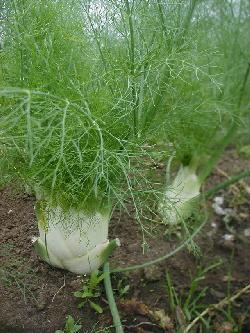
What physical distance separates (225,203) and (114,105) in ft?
2.63

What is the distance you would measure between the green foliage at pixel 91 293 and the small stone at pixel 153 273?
16 centimetres

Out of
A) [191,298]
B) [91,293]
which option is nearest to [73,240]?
[91,293]

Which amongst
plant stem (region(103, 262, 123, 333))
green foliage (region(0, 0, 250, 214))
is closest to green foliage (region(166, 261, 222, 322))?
plant stem (region(103, 262, 123, 333))

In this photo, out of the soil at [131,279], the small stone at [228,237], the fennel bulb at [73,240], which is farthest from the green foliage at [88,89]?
the small stone at [228,237]

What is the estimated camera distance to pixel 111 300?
1.20m

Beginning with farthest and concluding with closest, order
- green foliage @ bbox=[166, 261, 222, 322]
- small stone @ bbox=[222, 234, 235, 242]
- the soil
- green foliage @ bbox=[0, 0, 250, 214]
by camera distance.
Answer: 1. small stone @ bbox=[222, 234, 235, 242]
2. green foliage @ bbox=[166, 261, 222, 322]
3. the soil
4. green foliage @ bbox=[0, 0, 250, 214]

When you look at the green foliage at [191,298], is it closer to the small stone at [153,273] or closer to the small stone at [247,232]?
the small stone at [153,273]

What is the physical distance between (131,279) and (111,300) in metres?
0.15

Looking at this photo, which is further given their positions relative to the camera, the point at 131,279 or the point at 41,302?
the point at 131,279

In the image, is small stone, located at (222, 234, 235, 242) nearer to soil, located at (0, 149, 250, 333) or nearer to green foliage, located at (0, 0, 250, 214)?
soil, located at (0, 149, 250, 333)

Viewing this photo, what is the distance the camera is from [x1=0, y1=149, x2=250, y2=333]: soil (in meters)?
1.14

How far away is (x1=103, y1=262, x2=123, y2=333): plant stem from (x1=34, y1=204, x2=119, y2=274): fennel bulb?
2cm

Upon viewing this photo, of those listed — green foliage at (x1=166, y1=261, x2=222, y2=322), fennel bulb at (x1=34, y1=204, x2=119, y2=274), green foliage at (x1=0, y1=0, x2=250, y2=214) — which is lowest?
green foliage at (x1=166, y1=261, x2=222, y2=322)

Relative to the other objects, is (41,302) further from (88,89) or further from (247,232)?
(247,232)
